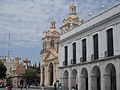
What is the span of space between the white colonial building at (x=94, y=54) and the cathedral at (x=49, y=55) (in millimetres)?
40791

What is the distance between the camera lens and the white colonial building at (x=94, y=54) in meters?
34.2

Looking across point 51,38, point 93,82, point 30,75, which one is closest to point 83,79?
point 93,82

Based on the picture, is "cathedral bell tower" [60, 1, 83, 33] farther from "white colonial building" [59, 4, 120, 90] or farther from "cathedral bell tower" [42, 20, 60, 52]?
"white colonial building" [59, 4, 120, 90]

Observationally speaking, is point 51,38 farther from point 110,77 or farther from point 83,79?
point 110,77

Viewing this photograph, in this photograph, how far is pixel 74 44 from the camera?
44.8 m

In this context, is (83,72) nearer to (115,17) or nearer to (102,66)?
(102,66)

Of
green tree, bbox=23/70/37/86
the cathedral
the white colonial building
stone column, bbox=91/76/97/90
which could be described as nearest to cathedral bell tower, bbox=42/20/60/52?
the cathedral

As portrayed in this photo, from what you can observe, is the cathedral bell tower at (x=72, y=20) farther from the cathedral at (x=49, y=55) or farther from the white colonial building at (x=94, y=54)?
the white colonial building at (x=94, y=54)

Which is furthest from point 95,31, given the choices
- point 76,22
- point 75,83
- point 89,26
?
point 76,22

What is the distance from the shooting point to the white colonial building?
3419cm

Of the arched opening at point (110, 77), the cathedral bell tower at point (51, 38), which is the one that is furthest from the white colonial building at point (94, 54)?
the cathedral bell tower at point (51, 38)

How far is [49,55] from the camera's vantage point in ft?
305

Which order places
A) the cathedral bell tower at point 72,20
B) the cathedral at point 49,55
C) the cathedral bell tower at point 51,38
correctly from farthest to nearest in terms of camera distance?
the cathedral bell tower at point 51,38
the cathedral at point 49,55
the cathedral bell tower at point 72,20

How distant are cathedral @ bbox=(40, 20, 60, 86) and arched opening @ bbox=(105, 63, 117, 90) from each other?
5084 centimetres
